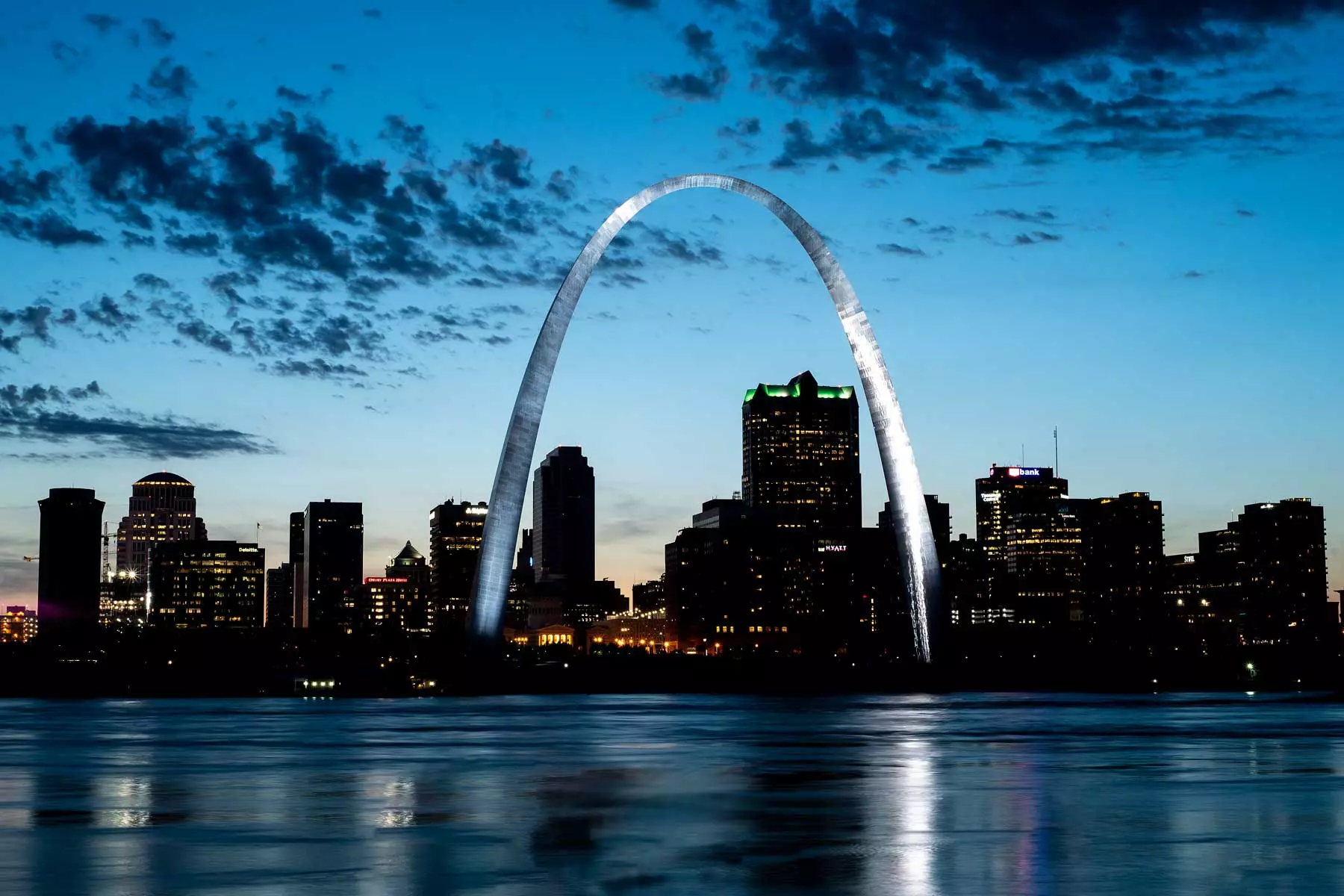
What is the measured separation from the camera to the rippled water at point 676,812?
1645 cm

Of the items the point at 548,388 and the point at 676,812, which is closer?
the point at 676,812

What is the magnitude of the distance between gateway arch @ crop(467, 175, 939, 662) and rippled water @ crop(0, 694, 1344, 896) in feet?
133

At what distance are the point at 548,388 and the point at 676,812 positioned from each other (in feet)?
228

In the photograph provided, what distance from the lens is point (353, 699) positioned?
110 m

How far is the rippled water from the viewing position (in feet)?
54.0

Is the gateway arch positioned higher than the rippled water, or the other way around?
the gateway arch

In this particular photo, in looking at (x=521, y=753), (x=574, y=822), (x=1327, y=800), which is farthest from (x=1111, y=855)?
(x=521, y=753)

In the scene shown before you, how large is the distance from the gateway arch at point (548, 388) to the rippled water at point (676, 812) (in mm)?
40419

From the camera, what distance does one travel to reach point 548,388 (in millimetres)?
92062

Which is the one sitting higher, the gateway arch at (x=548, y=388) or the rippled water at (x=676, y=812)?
the gateway arch at (x=548, y=388)

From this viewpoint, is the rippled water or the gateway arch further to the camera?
the gateway arch

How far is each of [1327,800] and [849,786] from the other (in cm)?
725

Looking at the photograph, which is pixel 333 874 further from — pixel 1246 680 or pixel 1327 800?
pixel 1246 680

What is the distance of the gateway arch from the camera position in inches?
3469
